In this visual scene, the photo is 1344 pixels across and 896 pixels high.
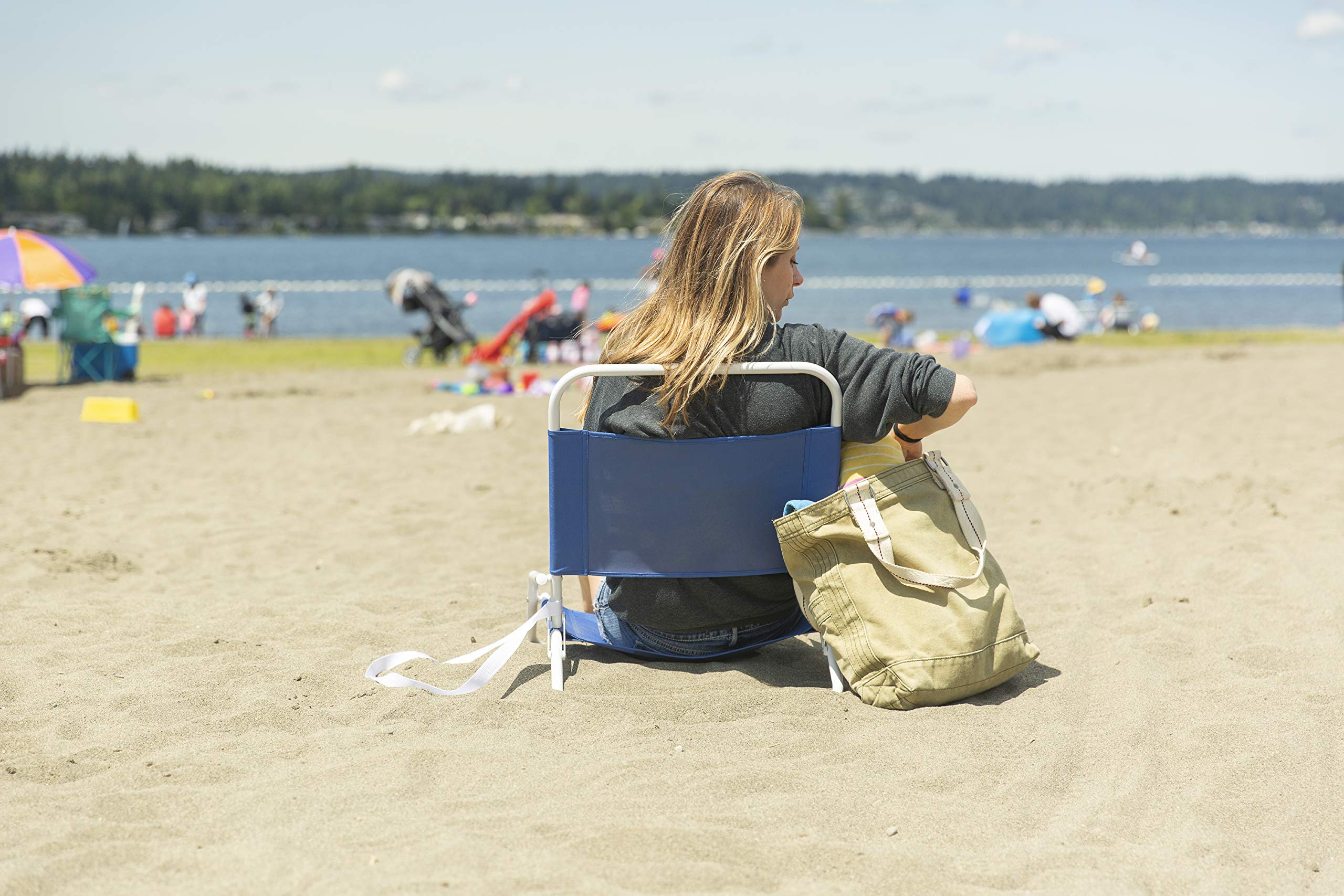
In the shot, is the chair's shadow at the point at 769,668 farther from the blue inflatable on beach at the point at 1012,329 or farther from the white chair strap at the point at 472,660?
the blue inflatable on beach at the point at 1012,329

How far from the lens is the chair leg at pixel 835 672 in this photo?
3.38 meters

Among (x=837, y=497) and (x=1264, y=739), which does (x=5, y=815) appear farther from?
(x=1264, y=739)

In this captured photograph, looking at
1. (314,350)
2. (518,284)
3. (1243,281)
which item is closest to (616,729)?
(314,350)

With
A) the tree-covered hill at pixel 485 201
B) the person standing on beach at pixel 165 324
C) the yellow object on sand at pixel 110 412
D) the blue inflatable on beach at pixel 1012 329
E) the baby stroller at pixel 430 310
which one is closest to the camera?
the yellow object on sand at pixel 110 412

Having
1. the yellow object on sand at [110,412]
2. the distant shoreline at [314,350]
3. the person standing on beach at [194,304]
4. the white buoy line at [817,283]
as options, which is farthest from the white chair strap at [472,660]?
the white buoy line at [817,283]

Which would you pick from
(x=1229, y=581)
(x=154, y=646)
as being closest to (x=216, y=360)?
(x=154, y=646)

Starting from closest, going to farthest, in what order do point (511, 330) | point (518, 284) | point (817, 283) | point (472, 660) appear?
1. point (472, 660)
2. point (511, 330)
3. point (817, 283)
4. point (518, 284)

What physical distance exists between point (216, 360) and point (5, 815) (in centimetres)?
1473

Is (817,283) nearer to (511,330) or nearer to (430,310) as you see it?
(430,310)

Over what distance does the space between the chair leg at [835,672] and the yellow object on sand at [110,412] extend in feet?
26.7

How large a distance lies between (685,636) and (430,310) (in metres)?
13.4

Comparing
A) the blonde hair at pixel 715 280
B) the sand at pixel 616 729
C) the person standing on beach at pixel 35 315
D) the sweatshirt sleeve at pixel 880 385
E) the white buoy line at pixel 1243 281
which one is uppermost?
the white buoy line at pixel 1243 281

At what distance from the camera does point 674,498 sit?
332 centimetres

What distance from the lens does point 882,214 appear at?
188875 mm
